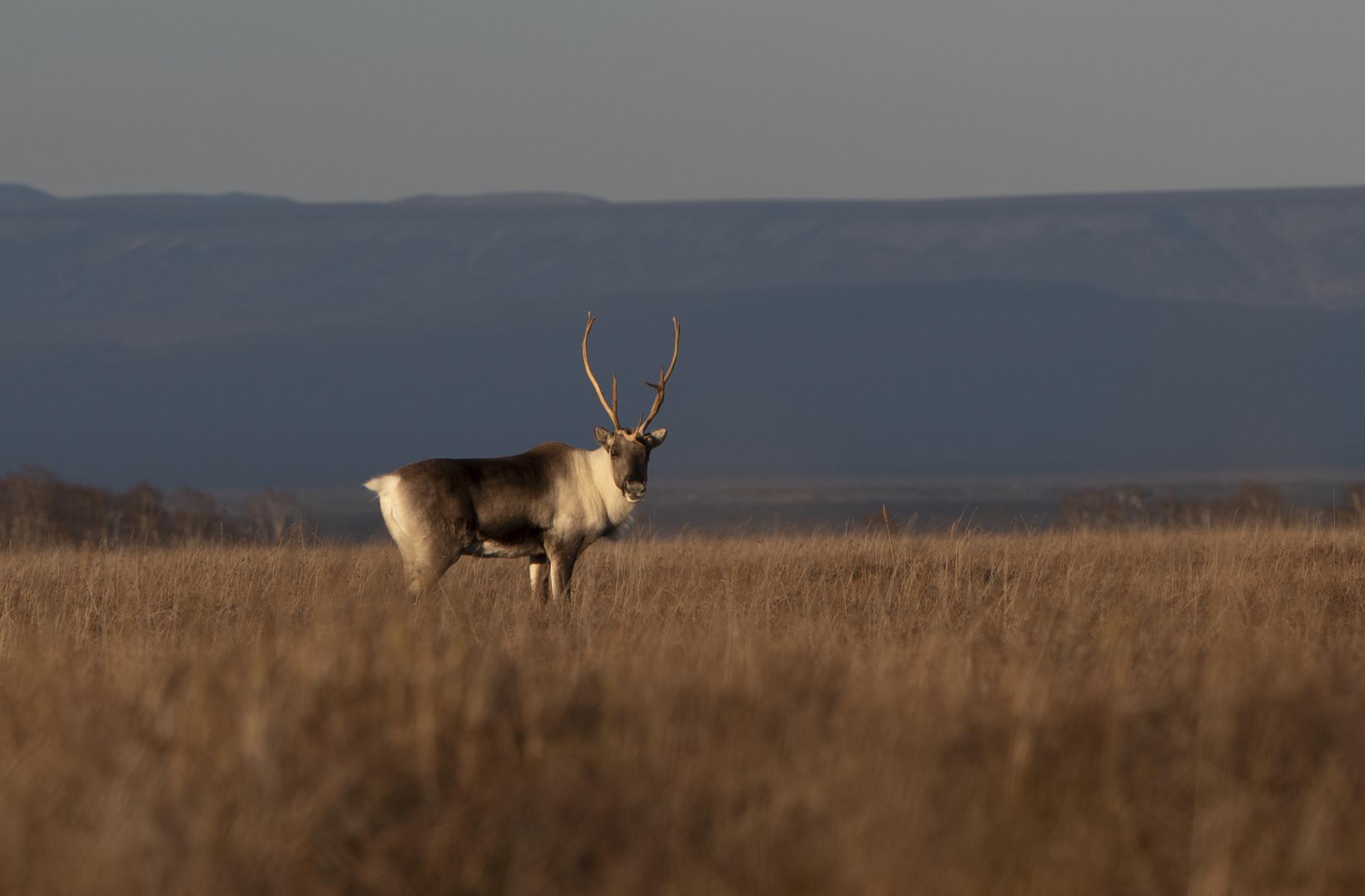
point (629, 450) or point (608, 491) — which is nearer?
point (629, 450)

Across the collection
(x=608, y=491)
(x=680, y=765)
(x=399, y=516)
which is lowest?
(x=680, y=765)

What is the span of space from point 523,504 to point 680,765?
6.18 m

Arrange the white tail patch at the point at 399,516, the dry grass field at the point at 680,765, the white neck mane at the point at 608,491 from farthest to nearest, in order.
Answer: the white neck mane at the point at 608,491, the white tail patch at the point at 399,516, the dry grass field at the point at 680,765

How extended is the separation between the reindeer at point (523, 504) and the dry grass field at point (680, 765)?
306cm

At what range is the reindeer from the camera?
11.0m

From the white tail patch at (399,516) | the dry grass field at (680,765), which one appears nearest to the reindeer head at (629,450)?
the white tail patch at (399,516)

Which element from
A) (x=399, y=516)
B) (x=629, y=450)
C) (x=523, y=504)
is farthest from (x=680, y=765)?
(x=629, y=450)

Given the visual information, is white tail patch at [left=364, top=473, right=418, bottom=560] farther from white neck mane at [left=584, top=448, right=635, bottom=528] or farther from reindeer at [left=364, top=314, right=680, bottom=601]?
white neck mane at [left=584, top=448, right=635, bottom=528]

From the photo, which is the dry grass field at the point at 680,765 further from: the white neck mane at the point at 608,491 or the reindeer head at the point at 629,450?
the white neck mane at the point at 608,491

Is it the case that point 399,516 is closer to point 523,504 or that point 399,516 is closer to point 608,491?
point 523,504

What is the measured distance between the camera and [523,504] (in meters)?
11.4

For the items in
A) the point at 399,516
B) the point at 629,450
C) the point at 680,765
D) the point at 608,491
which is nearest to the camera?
the point at 680,765

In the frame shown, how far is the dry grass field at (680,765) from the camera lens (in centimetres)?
480

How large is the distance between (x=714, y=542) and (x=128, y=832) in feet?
38.6
